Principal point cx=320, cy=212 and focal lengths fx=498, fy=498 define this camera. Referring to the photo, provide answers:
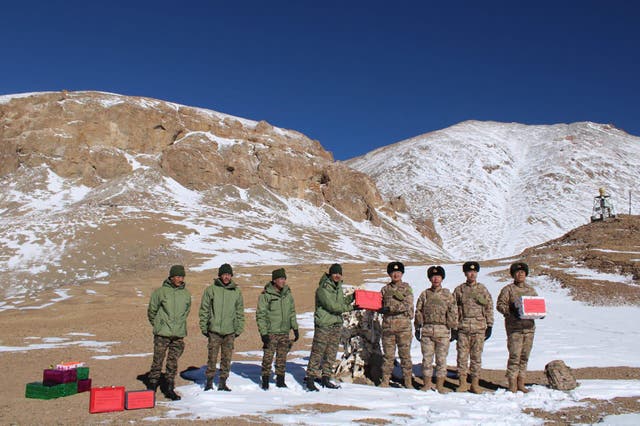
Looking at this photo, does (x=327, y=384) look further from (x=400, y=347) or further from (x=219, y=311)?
(x=219, y=311)

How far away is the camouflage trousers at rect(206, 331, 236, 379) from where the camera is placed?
8795mm

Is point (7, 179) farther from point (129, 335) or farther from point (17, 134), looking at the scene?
point (129, 335)

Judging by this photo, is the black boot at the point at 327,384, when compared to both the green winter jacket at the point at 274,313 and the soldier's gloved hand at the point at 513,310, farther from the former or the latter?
the soldier's gloved hand at the point at 513,310

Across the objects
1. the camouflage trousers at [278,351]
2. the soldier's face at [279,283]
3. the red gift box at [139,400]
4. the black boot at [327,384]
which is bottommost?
the black boot at [327,384]

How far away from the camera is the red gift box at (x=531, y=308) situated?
8758mm

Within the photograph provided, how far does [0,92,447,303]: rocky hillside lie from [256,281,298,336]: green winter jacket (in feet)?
125

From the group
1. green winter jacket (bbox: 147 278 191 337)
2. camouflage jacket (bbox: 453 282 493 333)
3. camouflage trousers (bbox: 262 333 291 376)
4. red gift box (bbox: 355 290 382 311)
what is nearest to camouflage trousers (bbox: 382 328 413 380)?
red gift box (bbox: 355 290 382 311)

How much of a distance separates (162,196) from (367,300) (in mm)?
70296

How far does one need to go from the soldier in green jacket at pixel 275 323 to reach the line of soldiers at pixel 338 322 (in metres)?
0.02

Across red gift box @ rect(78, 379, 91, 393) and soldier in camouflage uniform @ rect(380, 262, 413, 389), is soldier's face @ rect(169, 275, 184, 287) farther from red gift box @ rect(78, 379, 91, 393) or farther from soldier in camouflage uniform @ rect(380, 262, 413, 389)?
soldier in camouflage uniform @ rect(380, 262, 413, 389)

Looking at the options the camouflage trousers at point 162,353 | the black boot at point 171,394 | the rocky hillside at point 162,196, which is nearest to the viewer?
the black boot at point 171,394

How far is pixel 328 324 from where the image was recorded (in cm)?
928

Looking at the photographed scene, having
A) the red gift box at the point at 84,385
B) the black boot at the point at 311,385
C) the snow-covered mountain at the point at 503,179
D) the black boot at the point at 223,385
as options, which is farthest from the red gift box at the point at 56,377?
the snow-covered mountain at the point at 503,179

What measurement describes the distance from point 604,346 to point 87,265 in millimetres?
44957
